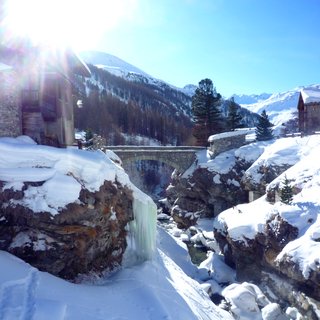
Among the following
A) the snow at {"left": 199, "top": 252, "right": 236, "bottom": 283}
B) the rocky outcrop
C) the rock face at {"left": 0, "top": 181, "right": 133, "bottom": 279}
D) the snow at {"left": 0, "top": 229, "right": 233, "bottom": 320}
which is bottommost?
the snow at {"left": 199, "top": 252, "right": 236, "bottom": 283}

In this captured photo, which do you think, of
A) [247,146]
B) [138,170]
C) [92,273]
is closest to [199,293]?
[92,273]

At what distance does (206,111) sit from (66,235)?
33.4 m

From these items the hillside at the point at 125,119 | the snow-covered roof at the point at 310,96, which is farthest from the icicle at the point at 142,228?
the hillside at the point at 125,119

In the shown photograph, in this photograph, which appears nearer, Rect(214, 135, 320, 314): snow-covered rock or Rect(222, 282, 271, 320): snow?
Rect(214, 135, 320, 314): snow-covered rock

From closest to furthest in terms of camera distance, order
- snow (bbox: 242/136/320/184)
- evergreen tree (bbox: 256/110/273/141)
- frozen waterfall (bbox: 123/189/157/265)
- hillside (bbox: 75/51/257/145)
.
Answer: frozen waterfall (bbox: 123/189/157/265)
snow (bbox: 242/136/320/184)
evergreen tree (bbox: 256/110/273/141)
hillside (bbox: 75/51/257/145)

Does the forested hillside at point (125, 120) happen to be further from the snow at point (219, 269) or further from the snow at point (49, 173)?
the snow at point (49, 173)

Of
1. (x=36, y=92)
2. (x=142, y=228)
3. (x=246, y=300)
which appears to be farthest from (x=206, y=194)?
(x=36, y=92)

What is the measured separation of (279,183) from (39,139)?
49.1 feet

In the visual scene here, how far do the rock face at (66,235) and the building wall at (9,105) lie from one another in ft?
11.9

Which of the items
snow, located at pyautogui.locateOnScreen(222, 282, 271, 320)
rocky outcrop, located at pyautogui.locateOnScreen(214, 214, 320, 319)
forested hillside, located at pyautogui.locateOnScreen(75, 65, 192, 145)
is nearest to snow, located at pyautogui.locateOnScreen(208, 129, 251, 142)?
rocky outcrop, located at pyautogui.locateOnScreen(214, 214, 320, 319)

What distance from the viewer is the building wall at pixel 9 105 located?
532 inches

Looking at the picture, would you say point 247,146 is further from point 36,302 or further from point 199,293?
point 36,302

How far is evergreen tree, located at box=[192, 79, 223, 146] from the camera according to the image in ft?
138

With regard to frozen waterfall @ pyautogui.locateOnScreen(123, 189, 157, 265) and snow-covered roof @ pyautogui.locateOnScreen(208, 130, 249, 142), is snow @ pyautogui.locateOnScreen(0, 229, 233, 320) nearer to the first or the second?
frozen waterfall @ pyautogui.locateOnScreen(123, 189, 157, 265)
